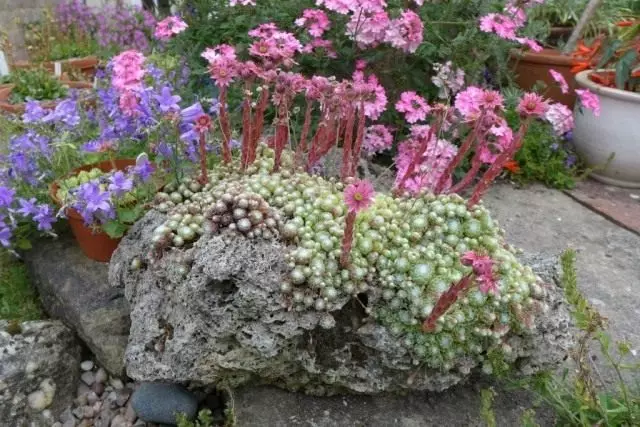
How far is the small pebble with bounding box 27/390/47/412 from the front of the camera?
7.56 ft

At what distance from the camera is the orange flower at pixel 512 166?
3.92 meters

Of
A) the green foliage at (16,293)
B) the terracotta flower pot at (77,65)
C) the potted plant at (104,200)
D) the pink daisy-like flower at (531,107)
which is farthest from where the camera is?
the terracotta flower pot at (77,65)

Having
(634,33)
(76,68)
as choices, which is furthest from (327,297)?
(76,68)

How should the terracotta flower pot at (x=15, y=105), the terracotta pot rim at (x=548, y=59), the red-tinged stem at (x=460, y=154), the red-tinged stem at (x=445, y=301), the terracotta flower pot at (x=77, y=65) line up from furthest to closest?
the terracotta flower pot at (x=77, y=65), the terracotta flower pot at (x=15, y=105), the terracotta pot rim at (x=548, y=59), the red-tinged stem at (x=460, y=154), the red-tinged stem at (x=445, y=301)

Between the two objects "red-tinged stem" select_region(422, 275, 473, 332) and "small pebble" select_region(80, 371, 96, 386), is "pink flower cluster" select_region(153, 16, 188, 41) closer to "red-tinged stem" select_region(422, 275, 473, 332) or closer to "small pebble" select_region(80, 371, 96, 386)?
"small pebble" select_region(80, 371, 96, 386)

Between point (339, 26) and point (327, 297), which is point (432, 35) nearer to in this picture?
point (339, 26)

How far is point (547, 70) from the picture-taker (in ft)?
15.6

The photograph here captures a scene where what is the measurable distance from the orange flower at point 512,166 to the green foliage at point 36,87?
4.13 meters

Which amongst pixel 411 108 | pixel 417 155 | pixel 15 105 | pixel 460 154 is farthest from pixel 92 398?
pixel 15 105

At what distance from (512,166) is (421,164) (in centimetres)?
158

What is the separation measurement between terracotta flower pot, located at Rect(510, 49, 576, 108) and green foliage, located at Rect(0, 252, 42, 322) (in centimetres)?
394

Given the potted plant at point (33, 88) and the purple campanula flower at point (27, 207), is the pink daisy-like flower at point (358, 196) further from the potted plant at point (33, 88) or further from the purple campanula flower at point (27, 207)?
the potted plant at point (33, 88)

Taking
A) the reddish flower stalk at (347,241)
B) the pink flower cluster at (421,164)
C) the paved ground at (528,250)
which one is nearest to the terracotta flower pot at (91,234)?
the paved ground at (528,250)

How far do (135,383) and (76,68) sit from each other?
5.06 meters
